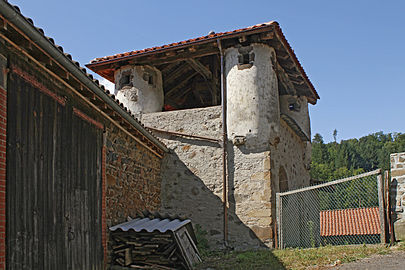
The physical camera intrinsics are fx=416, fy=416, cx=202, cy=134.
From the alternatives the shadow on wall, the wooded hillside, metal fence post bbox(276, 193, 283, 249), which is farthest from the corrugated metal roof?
the wooded hillside

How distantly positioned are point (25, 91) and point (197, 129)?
623 cm

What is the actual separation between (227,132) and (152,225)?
12.1ft

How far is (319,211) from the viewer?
544 inches

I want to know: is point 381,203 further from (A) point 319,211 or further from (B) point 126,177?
(A) point 319,211

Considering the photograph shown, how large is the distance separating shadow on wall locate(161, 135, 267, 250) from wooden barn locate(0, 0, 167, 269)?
256cm

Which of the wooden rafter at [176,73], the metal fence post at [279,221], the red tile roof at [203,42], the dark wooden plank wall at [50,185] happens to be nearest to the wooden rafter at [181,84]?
the wooden rafter at [176,73]

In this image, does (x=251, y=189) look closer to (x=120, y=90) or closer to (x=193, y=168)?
(x=193, y=168)

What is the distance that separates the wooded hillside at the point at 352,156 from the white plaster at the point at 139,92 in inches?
1565

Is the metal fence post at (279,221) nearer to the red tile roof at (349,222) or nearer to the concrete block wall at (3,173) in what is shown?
the concrete block wall at (3,173)

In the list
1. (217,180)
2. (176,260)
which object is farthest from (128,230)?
(217,180)

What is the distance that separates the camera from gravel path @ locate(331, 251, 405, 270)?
6348 mm

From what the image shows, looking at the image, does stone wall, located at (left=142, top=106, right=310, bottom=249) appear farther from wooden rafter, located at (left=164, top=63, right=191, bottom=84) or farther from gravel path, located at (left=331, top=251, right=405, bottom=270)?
gravel path, located at (left=331, top=251, right=405, bottom=270)

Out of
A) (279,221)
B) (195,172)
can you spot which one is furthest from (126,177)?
(279,221)

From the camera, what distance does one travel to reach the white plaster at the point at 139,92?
12.1 metres
